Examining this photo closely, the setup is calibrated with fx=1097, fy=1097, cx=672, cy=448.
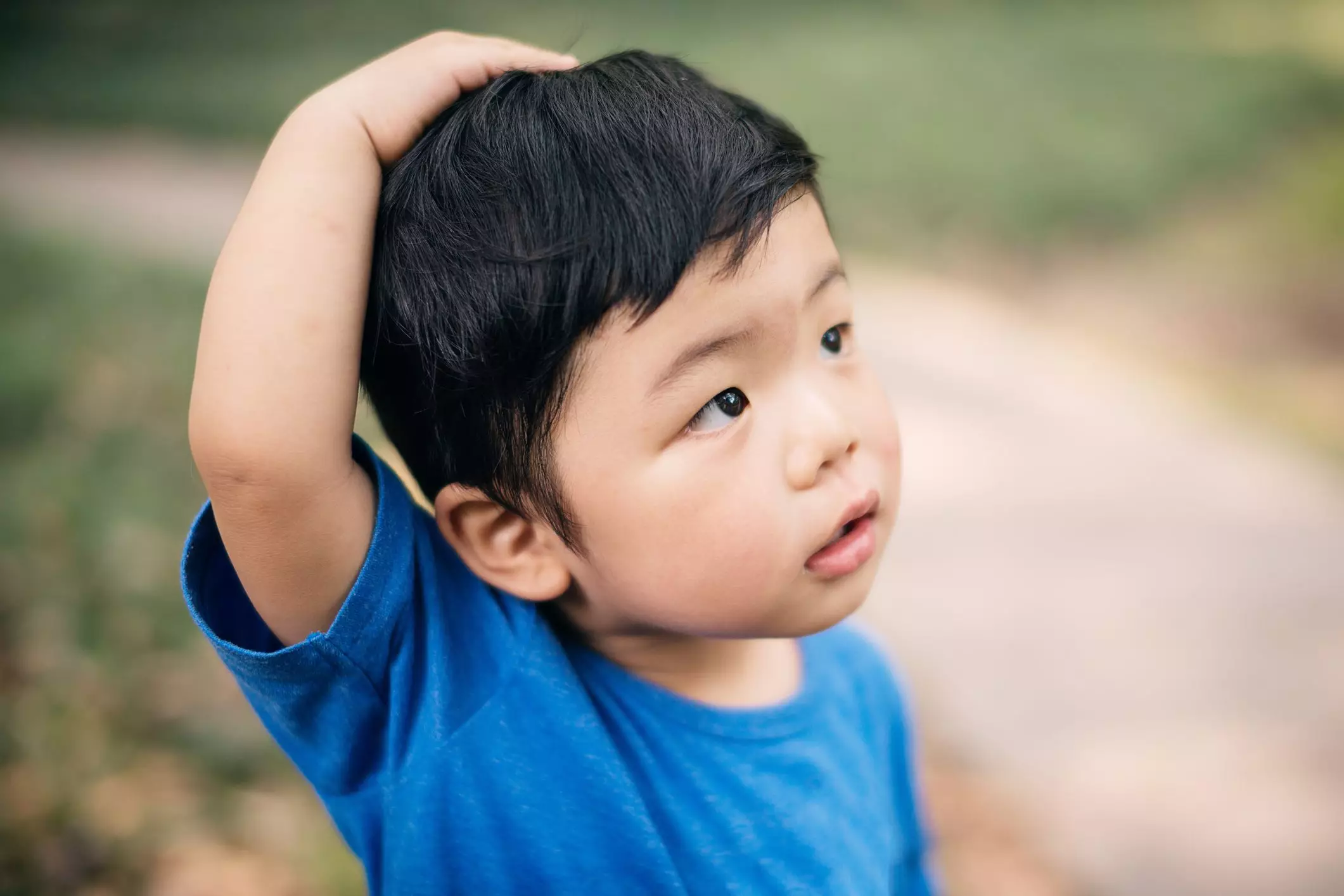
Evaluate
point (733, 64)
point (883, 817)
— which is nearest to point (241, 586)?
point (883, 817)

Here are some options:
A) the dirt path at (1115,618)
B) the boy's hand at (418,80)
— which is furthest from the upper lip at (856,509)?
the dirt path at (1115,618)

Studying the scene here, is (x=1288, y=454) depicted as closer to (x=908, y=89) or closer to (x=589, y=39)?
(x=908, y=89)

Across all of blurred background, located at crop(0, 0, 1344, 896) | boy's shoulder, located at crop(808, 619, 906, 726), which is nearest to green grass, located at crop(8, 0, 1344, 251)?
blurred background, located at crop(0, 0, 1344, 896)

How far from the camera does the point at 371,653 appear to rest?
42.8 inches

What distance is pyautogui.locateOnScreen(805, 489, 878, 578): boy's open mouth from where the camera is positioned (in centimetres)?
117

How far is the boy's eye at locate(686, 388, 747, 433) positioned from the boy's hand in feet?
1.43

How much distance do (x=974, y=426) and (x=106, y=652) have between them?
3.18m

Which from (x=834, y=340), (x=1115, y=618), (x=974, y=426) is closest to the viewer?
(x=834, y=340)

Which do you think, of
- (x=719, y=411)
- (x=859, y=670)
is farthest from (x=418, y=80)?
(x=859, y=670)

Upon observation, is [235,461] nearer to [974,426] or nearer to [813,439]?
[813,439]

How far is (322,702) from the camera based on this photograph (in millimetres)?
1093

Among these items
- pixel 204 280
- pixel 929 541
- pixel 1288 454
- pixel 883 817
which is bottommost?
pixel 204 280

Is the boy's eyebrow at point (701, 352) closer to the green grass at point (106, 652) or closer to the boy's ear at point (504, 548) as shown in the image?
the boy's ear at point (504, 548)

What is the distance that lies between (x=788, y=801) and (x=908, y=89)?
8.09 metres
